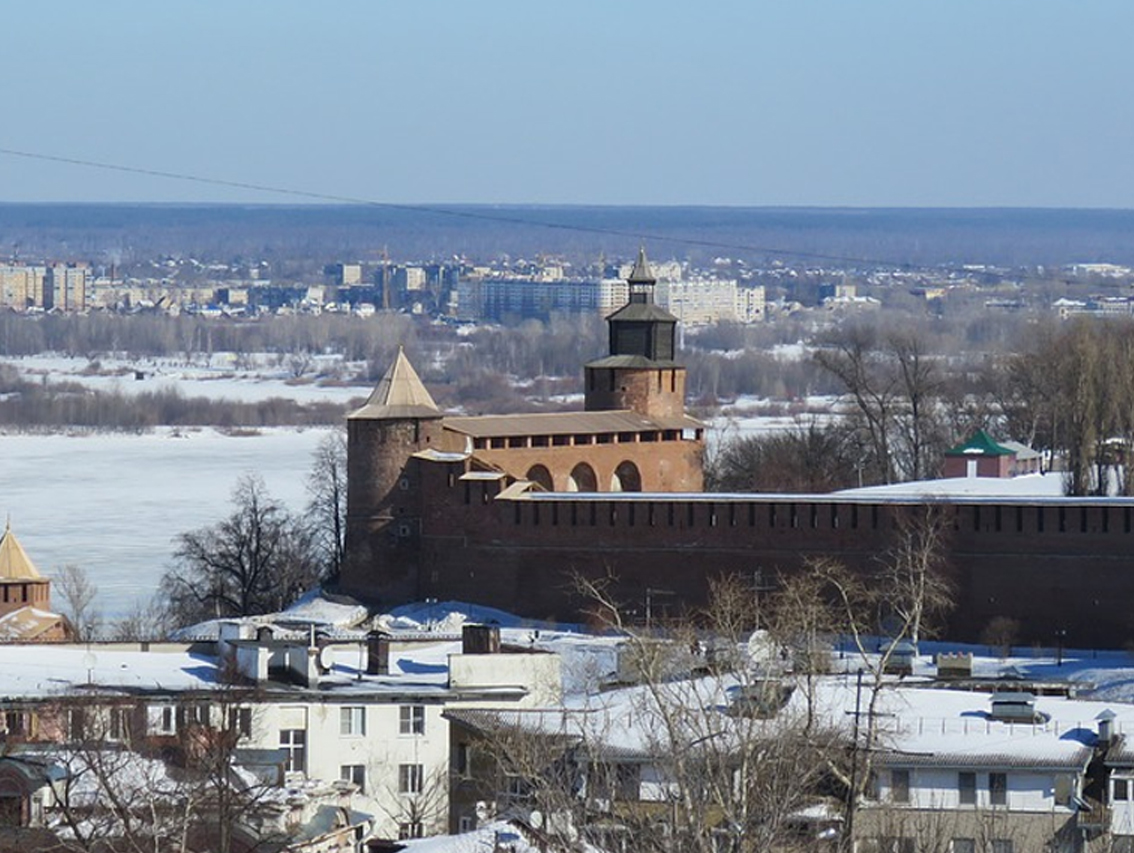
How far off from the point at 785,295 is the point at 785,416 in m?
102

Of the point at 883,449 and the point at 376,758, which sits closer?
the point at 376,758

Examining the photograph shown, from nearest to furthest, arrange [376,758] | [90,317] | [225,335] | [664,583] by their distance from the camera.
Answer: [376,758] < [664,583] < [225,335] < [90,317]

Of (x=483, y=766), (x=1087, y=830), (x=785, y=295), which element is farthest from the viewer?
(x=785, y=295)

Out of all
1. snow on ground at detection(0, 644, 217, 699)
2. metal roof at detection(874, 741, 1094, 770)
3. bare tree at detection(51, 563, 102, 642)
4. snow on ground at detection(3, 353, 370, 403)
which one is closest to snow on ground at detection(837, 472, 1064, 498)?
bare tree at detection(51, 563, 102, 642)

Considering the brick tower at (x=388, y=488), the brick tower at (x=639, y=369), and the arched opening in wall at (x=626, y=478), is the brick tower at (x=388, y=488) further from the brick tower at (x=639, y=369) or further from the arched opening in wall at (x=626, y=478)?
the brick tower at (x=639, y=369)

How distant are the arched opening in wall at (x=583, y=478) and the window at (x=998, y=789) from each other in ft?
72.3

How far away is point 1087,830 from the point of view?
68.6 feet

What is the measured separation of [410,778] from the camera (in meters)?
25.5

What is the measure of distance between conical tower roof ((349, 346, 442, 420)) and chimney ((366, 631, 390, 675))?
10.9 m

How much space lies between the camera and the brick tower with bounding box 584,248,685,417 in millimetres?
45312

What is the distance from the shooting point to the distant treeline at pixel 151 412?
92625mm

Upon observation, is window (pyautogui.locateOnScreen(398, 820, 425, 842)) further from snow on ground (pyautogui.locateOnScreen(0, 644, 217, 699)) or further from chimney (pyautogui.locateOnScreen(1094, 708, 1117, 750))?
chimney (pyautogui.locateOnScreen(1094, 708, 1117, 750))

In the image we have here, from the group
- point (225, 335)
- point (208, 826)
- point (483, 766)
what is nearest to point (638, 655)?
point (208, 826)

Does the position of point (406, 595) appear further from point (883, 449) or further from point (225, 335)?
point (225, 335)
